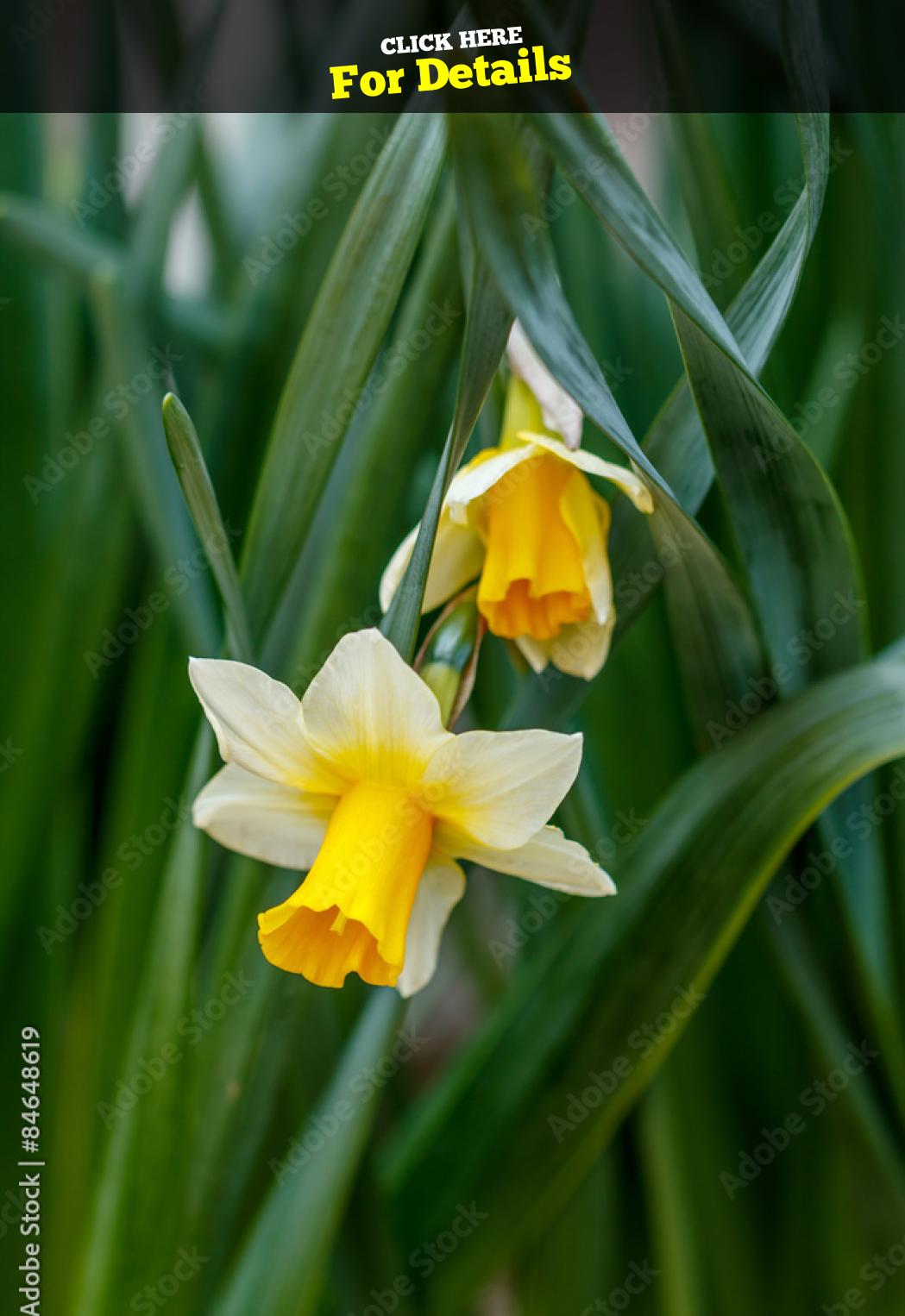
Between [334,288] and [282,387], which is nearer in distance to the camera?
[334,288]

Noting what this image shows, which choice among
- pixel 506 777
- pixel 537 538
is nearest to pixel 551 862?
pixel 506 777

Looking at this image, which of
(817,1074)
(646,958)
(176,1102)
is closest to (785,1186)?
(817,1074)

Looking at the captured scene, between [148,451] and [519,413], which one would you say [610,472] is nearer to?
[519,413]

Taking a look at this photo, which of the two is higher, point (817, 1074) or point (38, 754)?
point (38, 754)

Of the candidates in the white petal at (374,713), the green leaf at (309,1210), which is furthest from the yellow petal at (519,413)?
the green leaf at (309,1210)

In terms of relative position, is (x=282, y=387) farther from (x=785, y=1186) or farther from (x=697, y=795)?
(x=785, y=1186)

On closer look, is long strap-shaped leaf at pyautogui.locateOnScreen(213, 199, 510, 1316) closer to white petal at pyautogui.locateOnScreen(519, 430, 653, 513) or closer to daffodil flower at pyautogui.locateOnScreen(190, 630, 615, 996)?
daffodil flower at pyautogui.locateOnScreen(190, 630, 615, 996)

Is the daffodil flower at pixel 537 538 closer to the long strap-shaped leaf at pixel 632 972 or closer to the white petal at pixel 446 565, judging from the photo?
the white petal at pixel 446 565
